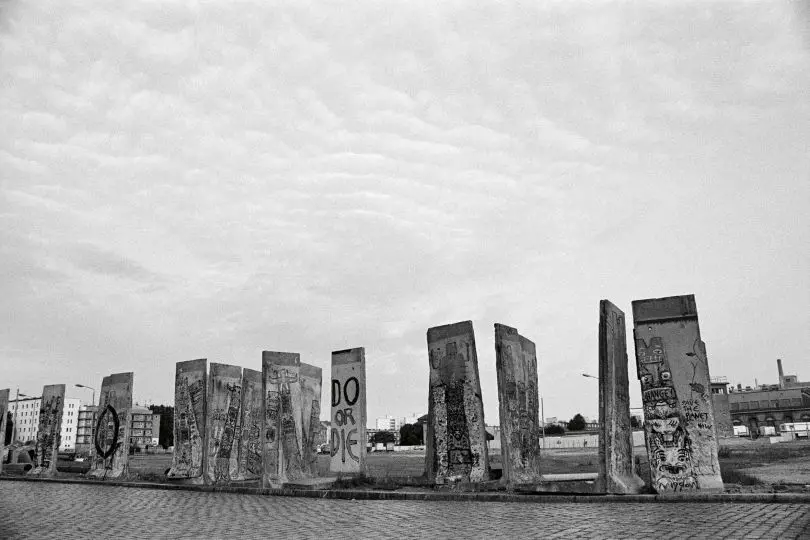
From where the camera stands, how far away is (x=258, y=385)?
21.8 metres

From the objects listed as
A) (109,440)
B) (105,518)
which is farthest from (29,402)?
(105,518)

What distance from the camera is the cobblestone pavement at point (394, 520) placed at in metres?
8.50

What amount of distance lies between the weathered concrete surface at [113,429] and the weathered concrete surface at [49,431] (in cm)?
279

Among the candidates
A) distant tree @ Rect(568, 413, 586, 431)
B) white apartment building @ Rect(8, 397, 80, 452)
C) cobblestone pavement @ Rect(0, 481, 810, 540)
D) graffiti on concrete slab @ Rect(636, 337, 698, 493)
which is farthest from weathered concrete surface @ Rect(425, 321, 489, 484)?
white apartment building @ Rect(8, 397, 80, 452)

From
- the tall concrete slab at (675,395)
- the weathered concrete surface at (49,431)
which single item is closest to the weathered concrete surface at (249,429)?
the weathered concrete surface at (49,431)

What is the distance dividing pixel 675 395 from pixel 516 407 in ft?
12.5

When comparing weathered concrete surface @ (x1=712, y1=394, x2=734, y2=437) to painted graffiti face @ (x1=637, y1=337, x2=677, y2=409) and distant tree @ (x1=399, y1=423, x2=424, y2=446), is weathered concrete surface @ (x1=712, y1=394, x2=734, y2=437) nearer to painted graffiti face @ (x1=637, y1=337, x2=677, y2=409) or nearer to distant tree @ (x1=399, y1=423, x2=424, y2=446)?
painted graffiti face @ (x1=637, y1=337, x2=677, y2=409)

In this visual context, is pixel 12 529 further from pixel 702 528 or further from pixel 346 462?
pixel 702 528

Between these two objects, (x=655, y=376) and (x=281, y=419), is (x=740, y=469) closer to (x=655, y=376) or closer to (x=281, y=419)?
(x=655, y=376)

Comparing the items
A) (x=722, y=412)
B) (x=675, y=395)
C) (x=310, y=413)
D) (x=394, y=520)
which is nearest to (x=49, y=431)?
(x=310, y=413)

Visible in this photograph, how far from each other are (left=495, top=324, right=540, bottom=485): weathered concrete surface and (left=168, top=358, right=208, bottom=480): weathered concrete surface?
1016 cm

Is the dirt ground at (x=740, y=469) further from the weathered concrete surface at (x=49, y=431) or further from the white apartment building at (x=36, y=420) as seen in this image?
the white apartment building at (x=36, y=420)

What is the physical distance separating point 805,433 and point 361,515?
283ft

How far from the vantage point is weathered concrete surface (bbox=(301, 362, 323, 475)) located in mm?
18997
